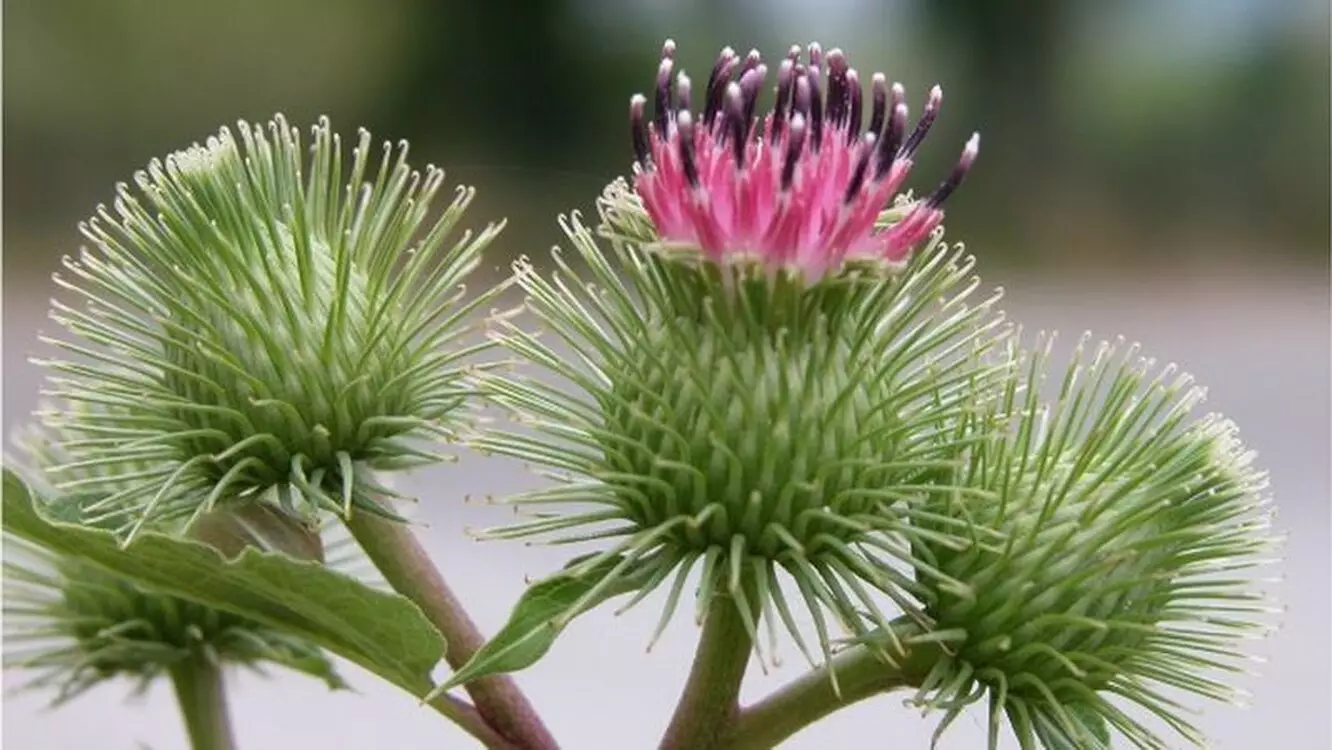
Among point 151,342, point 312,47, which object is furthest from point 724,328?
point 312,47

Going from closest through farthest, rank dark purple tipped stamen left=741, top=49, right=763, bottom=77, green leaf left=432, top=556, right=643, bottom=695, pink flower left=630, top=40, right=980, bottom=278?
green leaf left=432, top=556, right=643, bottom=695 → pink flower left=630, top=40, right=980, bottom=278 → dark purple tipped stamen left=741, top=49, right=763, bottom=77

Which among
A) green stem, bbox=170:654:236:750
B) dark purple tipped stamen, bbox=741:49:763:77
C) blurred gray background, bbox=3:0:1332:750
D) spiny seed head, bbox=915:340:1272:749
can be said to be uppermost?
blurred gray background, bbox=3:0:1332:750

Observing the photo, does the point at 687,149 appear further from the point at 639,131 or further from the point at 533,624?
the point at 533,624

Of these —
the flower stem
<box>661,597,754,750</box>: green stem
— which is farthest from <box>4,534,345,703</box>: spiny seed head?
<box>661,597,754,750</box>: green stem

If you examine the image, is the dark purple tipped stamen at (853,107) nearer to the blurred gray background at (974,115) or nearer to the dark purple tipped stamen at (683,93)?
the dark purple tipped stamen at (683,93)

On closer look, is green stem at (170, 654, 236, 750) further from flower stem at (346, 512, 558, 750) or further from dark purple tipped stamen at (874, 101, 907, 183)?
dark purple tipped stamen at (874, 101, 907, 183)

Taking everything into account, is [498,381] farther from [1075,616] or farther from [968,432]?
[1075,616]

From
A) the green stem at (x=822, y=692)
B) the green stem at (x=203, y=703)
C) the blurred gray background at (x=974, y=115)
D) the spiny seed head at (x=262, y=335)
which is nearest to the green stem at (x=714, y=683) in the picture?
the green stem at (x=822, y=692)
